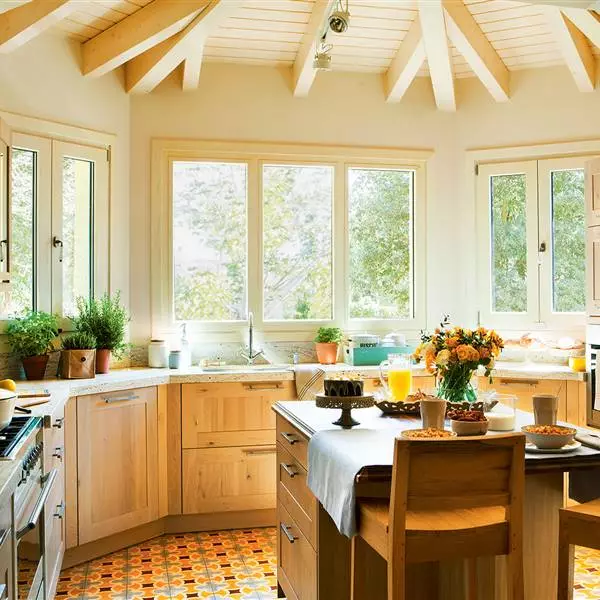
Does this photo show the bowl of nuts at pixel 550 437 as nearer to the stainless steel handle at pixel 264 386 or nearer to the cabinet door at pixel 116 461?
the stainless steel handle at pixel 264 386

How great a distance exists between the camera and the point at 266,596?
354cm

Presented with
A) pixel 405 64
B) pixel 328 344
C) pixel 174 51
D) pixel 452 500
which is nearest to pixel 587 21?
pixel 405 64

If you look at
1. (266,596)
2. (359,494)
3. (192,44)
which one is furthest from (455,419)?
(192,44)

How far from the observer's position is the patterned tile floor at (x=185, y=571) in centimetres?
359

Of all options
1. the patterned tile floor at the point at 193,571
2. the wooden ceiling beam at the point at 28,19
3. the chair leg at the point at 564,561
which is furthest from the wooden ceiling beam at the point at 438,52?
the patterned tile floor at the point at 193,571

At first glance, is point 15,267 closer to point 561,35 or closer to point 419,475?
point 419,475

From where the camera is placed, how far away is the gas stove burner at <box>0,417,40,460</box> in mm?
2180

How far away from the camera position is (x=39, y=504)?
259 cm

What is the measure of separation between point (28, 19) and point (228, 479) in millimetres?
2782

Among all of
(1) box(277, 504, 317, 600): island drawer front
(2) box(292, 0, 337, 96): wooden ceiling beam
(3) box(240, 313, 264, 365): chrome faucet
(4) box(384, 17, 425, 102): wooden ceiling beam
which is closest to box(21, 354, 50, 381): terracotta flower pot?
(3) box(240, 313, 264, 365): chrome faucet

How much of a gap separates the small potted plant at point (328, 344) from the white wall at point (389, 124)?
2.57 ft

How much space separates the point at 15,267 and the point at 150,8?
166 centimetres

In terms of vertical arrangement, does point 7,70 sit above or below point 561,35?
below

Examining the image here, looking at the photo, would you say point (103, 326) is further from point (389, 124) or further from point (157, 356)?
point (389, 124)
